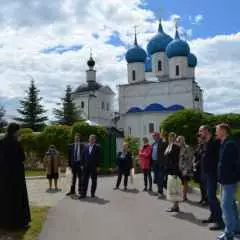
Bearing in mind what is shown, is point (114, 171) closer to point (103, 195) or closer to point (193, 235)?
point (103, 195)

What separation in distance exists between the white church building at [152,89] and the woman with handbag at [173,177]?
61.1m

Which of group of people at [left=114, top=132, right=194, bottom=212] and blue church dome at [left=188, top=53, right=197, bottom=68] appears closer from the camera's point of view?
group of people at [left=114, top=132, right=194, bottom=212]

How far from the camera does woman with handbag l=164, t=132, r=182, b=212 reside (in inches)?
474

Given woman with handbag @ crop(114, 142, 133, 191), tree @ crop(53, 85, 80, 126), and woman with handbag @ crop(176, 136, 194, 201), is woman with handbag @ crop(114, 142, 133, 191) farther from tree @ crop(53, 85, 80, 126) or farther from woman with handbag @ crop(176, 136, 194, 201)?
tree @ crop(53, 85, 80, 126)

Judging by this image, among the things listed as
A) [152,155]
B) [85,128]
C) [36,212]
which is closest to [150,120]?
[85,128]

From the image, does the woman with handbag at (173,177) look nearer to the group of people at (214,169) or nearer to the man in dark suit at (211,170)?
the group of people at (214,169)

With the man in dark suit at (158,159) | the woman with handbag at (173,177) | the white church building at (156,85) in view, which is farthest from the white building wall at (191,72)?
the woman with handbag at (173,177)

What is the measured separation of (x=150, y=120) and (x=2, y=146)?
67.7 metres

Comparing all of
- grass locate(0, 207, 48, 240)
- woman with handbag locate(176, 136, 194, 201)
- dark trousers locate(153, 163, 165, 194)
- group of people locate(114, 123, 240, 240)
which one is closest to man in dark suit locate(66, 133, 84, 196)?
dark trousers locate(153, 163, 165, 194)

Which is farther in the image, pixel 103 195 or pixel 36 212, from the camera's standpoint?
A: pixel 103 195

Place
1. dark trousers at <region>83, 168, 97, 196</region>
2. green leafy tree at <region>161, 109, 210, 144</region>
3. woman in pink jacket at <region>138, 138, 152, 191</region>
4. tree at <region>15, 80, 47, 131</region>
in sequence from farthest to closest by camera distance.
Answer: tree at <region>15, 80, 47, 131</region> < green leafy tree at <region>161, 109, 210, 144</region> < woman in pink jacket at <region>138, 138, 152, 191</region> < dark trousers at <region>83, 168, 97, 196</region>

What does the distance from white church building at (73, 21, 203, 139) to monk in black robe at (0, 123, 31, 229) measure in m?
64.3

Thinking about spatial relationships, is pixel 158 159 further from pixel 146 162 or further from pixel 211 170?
pixel 211 170

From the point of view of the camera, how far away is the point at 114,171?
102 feet
